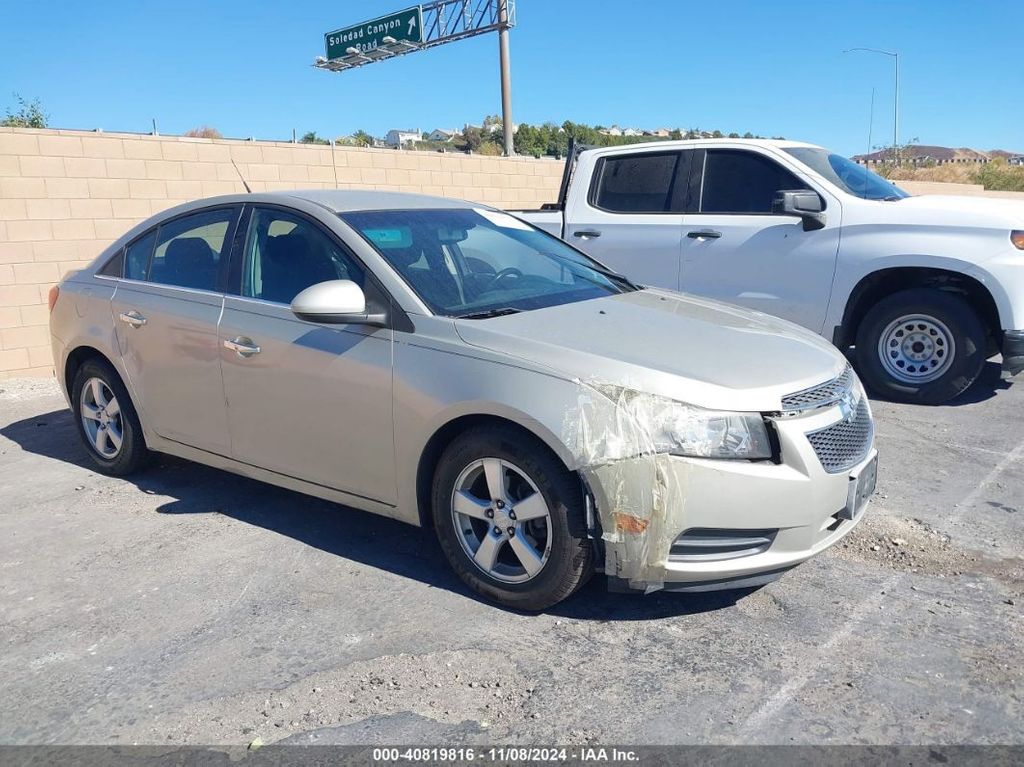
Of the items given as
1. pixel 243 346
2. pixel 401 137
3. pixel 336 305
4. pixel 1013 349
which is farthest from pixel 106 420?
pixel 401 137

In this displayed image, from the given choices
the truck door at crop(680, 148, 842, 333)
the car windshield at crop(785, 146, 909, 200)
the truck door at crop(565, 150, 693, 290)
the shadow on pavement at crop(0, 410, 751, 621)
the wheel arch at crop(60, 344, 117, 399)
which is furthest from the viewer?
the truck door at crop(565, 150, 693, 290)

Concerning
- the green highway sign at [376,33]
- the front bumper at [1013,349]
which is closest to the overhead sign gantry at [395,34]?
the green highway sign at [376,33]

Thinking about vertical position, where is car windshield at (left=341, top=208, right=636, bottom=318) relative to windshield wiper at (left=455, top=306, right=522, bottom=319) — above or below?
above

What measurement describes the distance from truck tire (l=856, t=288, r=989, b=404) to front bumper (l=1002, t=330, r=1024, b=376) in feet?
0.65

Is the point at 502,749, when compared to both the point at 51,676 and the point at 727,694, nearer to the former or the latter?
the point at 727,694

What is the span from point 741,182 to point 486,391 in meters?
4.53

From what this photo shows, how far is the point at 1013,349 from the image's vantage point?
237 inches

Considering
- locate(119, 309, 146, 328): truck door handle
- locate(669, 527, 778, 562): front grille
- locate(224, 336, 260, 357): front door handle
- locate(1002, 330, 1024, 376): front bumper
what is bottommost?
locate(669, 527, 778, 562): front grille

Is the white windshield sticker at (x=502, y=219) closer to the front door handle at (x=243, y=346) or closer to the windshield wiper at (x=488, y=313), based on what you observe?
the windshield wiper at (x=488, y=313)

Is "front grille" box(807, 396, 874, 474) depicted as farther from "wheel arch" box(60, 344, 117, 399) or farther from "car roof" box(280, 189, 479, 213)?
"wheel arch" box(60, 344, 117, 399)

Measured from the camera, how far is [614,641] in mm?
3322

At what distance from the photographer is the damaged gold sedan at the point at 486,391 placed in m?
3.18

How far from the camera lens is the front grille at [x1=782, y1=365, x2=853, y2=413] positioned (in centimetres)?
331

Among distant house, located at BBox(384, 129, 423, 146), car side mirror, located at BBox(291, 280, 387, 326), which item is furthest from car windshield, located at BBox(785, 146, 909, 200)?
distant house, located at BBox(384, 129, 423, 146)
